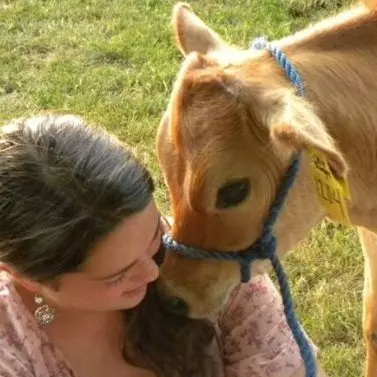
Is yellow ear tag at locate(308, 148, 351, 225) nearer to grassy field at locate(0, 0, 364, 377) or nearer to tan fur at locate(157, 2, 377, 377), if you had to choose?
tan fur at locate(157, 2, 377, 377)

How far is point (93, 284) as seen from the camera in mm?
2211

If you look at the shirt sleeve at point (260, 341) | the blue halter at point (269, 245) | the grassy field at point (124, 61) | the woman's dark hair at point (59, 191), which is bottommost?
the grassy field at point (124, 61)

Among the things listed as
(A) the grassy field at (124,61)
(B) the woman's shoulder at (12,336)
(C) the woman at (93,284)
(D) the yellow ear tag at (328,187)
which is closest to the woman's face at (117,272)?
(C) the woman at (93,284)

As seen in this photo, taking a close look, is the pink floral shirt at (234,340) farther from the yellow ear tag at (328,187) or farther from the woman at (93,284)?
the yellow ear tag at (328,187)

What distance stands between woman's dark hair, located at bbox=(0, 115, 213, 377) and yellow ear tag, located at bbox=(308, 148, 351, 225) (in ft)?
1.56

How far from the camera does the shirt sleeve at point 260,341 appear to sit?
2.42m

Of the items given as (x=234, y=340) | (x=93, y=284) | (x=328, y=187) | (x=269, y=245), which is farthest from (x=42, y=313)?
(x=328, y=187)

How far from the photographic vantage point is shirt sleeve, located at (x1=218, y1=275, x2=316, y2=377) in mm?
2416

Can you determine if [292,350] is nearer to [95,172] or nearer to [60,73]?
[95,172]

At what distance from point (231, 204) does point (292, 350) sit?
1.39 ft

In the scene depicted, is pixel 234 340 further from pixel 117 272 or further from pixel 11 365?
pixel 11 365

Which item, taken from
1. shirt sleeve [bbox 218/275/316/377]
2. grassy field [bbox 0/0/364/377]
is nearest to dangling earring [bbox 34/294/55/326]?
shirt sleeve [bbox 218/275/316/377]

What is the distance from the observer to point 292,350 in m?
2.43

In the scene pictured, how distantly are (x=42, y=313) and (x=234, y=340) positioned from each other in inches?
20.5
